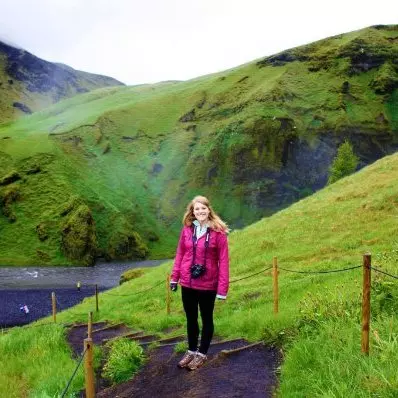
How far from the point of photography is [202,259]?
9508 mm

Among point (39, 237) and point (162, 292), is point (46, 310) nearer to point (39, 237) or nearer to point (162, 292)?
point (162, 292)

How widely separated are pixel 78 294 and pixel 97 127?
12724cm

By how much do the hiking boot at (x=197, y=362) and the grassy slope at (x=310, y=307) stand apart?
186cm

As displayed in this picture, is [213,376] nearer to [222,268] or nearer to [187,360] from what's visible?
→ [187,360]

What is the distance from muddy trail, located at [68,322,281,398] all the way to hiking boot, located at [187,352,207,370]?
10cm

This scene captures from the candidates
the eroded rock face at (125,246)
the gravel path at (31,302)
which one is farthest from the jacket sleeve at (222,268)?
the eroded rock face at (125,246)

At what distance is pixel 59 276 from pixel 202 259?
96.7m

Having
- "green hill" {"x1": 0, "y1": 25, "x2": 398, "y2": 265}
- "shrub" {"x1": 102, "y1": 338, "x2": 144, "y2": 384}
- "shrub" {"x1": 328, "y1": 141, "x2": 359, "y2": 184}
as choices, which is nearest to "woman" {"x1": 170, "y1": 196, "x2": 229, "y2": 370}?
"shrub" {"x1": 102, "y1": 338, "x2": 144, "y2": 384}

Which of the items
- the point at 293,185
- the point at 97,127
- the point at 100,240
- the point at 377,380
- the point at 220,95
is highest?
the point at 220,95

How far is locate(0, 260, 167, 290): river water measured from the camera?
282ft

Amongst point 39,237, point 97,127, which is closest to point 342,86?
point 97,127

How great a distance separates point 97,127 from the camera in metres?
190

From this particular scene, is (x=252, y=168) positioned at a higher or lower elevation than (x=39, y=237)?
higher

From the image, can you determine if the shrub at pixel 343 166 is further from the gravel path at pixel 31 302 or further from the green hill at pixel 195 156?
the green hill at pixel 195 156
